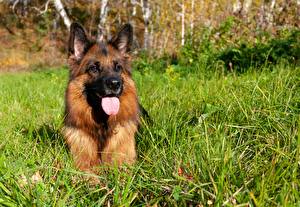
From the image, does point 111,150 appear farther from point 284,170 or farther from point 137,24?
point 137,24

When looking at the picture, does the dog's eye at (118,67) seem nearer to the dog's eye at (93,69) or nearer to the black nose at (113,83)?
the dog's eye at (93,69)

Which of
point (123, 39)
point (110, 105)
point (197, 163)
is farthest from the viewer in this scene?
point (123, 39)

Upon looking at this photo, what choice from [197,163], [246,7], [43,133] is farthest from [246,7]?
[197,163]

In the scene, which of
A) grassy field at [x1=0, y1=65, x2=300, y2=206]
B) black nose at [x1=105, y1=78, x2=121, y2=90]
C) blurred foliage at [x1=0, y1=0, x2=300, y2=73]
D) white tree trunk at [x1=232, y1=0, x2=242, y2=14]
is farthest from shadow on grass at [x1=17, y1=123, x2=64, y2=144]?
white tree trunk at [x1=232, y1=0, x2=242, y2=14]

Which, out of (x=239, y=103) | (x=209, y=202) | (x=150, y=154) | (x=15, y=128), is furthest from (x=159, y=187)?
(x=15, y=128)

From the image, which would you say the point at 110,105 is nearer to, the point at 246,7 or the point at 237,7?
the point at 246,7

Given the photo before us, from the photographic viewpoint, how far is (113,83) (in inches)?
152

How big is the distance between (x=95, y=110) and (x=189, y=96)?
1.14m

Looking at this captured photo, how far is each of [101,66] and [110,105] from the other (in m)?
0.44

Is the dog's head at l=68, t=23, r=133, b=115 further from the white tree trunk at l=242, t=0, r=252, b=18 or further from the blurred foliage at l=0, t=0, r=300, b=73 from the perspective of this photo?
the white tree trunk at l=242, t=0, r=252, b=18

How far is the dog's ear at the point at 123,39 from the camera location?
14.1ft

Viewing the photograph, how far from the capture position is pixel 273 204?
2082 millimetres

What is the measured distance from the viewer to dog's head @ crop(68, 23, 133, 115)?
396 centimetres

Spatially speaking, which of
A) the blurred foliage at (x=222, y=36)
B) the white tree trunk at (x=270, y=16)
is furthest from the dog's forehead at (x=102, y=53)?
the white tree trunk at (x=270, y=16)
